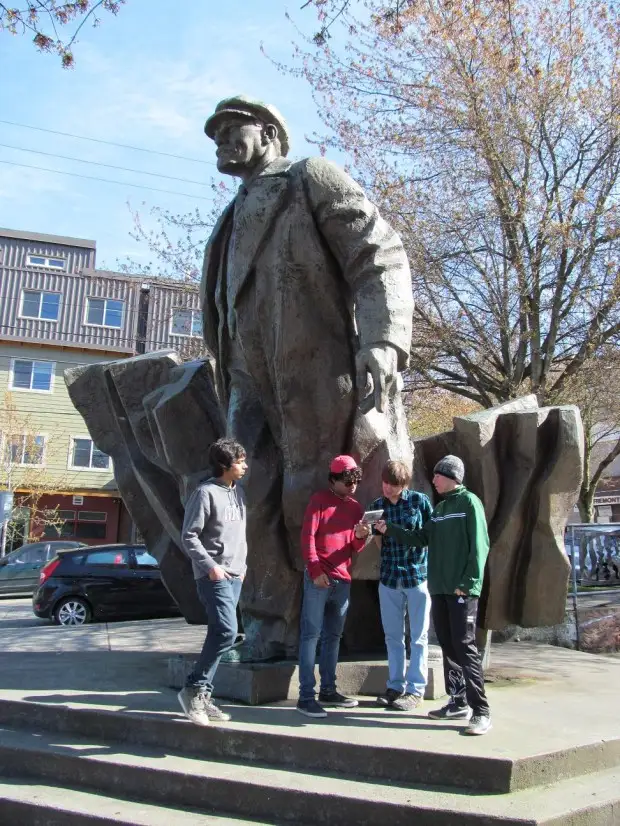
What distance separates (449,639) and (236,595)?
1.08 meters

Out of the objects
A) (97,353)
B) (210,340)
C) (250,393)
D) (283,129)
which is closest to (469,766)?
(250,393)

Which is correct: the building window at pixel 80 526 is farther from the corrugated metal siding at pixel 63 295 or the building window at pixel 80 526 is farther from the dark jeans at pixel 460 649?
the dark jeans at pixel 460 649

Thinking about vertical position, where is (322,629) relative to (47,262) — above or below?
below

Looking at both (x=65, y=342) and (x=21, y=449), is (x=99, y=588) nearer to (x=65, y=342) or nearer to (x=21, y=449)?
(x=21, y=449)

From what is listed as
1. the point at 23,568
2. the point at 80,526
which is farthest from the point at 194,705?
the point at 80,526

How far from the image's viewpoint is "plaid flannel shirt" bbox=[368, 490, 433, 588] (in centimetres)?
424

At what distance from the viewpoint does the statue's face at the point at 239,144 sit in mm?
4848

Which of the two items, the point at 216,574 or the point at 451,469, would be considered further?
the point at 451,469

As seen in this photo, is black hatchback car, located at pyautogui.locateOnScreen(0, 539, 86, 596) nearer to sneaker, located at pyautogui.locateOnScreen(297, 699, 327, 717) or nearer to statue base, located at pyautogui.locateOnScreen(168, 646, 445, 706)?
statue base, located at pyautogui.locateOnScreen(168, 646, 445, 706)

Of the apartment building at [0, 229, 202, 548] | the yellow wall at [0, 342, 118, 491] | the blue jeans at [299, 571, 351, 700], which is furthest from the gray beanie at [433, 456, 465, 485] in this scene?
the yellow wall at [0, 342, 118, 491]

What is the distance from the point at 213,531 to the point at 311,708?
3.10 ft

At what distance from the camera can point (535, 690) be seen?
488 centimetres

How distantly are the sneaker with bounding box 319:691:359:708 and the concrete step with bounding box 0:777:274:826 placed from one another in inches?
39.3

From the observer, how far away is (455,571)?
4.02 metres
